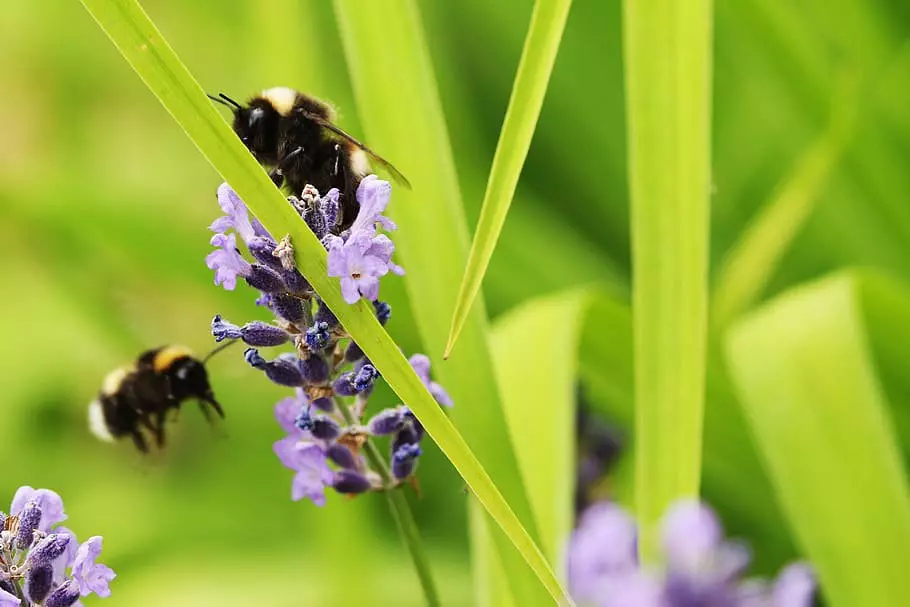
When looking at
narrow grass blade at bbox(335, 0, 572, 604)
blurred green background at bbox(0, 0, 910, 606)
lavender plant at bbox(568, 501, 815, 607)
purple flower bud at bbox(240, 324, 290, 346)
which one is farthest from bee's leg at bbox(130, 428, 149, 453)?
lavender plant at bbox(568, 501, 815, 607)

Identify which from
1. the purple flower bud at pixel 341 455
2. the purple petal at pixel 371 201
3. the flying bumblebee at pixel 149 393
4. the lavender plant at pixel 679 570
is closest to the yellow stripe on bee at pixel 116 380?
the flying bumblebee at pixel 149 393

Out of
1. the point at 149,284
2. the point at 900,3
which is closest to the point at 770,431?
the point at 900,3

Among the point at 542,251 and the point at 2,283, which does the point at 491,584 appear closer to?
the point at 542,251

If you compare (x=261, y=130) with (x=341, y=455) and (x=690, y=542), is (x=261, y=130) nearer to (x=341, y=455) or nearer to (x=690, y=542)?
(x=341, y=455)

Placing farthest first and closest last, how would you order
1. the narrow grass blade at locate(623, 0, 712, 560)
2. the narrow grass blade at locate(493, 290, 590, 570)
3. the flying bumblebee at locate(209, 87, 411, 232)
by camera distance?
the narrow grass blade at locate(493, 290, 590, 570) → the narrow grass blade at locate(623, 0, 712, 560) → the flying bumblebee at locate(209, 87, 411, 232)

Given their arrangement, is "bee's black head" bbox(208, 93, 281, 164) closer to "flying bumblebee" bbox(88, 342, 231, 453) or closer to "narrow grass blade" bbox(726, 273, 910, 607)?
"flying bumblebee" bbox(88, 342, 231, 453)

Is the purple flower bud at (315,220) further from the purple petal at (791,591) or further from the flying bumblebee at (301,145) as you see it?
the purple petal at (791,591)
